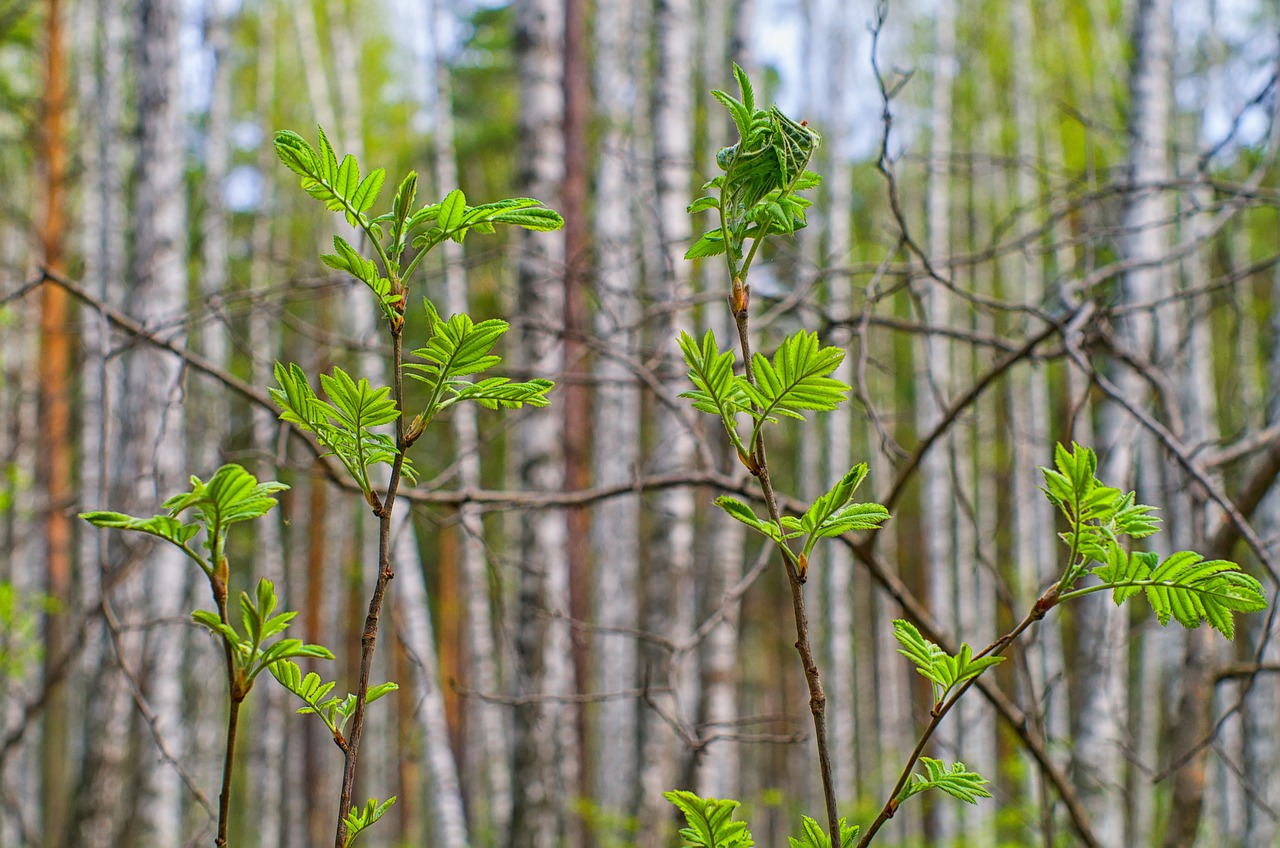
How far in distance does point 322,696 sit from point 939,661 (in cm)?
42

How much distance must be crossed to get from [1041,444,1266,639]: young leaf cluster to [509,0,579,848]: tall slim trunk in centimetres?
309

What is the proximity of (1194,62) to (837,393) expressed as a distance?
12.2 meters

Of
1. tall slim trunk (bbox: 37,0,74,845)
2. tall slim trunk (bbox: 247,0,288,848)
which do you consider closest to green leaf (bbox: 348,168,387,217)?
tall slim trunk (bbox: 247,0,288,848)

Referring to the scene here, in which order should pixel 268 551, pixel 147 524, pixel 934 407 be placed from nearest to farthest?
pixel 147 524
pixel 268 551
pixel 934 407

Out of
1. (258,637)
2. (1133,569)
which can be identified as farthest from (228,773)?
(1133,569)

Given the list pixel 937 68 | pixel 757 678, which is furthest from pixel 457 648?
pixel 937 68

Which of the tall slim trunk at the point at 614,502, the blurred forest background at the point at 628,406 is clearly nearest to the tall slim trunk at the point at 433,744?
the blurred forest background at the point at 628,406

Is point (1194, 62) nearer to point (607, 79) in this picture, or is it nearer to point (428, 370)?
point (607, 79)

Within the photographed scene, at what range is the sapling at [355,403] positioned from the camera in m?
0.55

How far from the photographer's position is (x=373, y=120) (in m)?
14.1

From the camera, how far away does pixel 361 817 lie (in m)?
0.64

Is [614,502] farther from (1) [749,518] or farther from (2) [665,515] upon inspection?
(1) [749,518]

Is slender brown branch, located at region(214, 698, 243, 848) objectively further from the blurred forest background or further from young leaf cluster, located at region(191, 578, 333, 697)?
the blurred forest background

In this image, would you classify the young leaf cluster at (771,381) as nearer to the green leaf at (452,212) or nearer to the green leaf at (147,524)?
the green leaf at (452,212)
